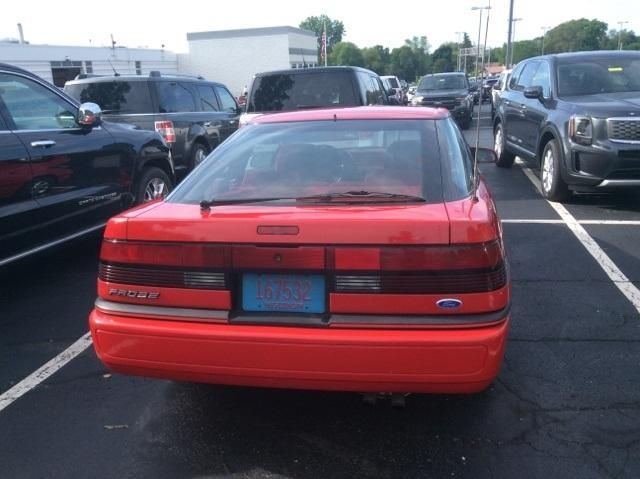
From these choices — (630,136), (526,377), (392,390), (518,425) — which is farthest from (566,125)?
(392,390)

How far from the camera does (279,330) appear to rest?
263 centimetres

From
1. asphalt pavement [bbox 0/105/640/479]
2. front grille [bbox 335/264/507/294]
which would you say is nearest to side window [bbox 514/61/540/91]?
asphalt pavement [bbox 0/105/640/479]

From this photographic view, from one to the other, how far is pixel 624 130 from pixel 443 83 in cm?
1422

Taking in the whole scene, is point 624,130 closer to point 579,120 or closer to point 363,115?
point 579,120

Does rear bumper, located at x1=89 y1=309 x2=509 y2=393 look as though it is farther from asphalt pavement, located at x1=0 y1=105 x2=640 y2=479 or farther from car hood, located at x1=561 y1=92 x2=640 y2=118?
car hood, located at x1=561 y1=92 x2=640 y2=118

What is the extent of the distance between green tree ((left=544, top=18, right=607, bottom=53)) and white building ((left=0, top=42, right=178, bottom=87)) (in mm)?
62415

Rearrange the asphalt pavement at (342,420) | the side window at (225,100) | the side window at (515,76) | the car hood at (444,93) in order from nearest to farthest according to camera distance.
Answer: the asphalt pavement at (342,420), the side window at (515,76), the side window at (225,100), the car hood at (444,93)

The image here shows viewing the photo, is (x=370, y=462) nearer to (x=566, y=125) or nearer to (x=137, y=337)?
(x=137, y=337)

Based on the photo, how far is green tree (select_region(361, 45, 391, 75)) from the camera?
77688 millimetres

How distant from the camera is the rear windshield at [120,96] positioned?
357 inches

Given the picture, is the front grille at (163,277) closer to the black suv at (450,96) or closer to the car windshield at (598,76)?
the car windshield at (598,76)

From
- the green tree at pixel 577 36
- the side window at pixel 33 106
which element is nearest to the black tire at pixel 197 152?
the side window at pixel 33 106

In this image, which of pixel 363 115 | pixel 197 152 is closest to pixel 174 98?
pixel 197 152

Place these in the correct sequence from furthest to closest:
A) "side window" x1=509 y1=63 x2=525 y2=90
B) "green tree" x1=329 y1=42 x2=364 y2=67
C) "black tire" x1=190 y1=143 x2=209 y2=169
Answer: "green tree" x1=329 y1=42 x2=364 y2=67 < "side window" x1=509 y1=63 x2=525 y2=90 < "black tire" x1=190 y1=143 x2=209 y2=169
